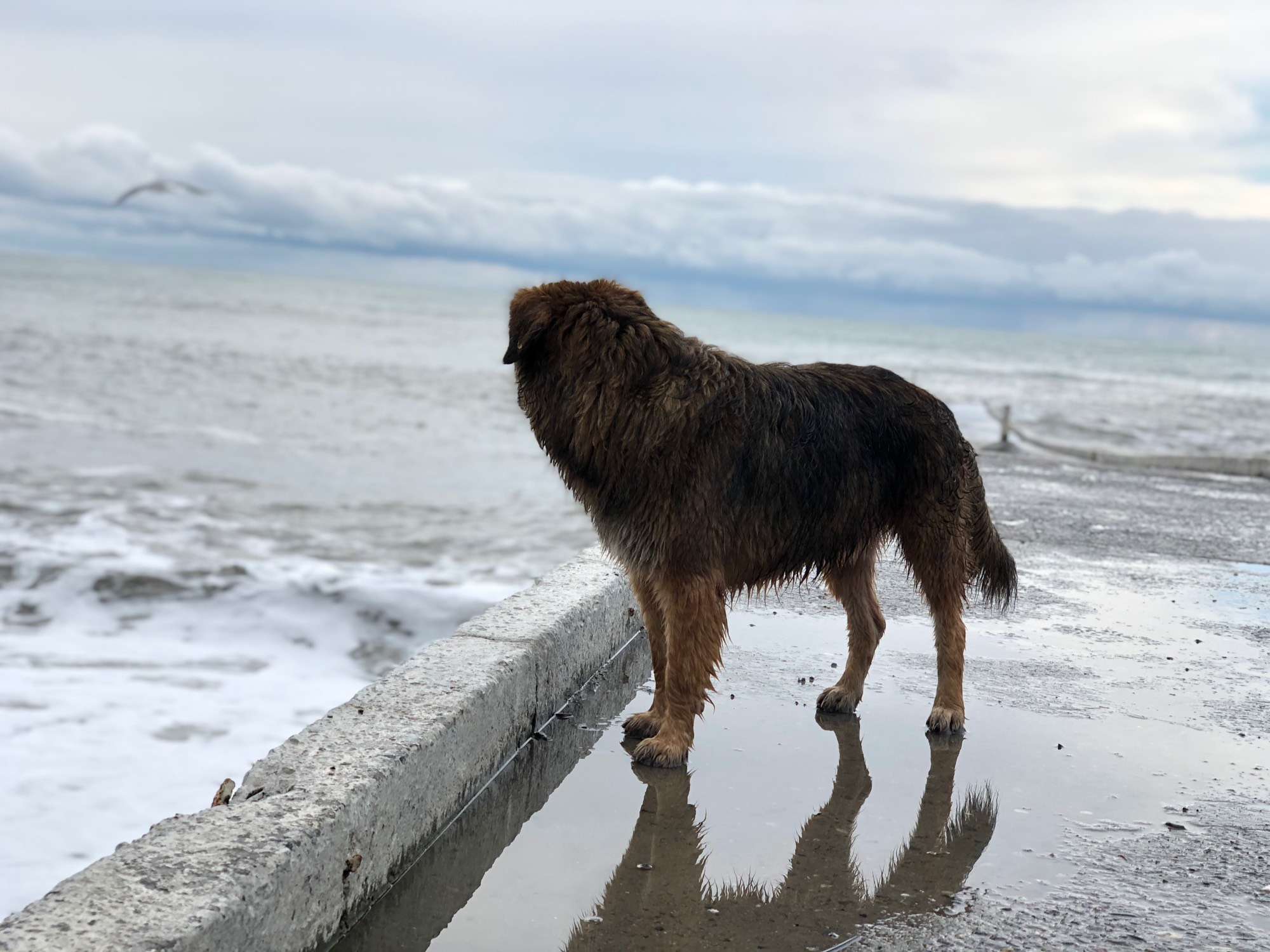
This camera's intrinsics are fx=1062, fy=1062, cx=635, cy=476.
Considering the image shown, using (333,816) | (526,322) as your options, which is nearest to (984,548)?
(526,322)

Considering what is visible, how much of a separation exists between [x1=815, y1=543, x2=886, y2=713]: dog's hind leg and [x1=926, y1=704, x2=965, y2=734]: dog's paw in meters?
0.32

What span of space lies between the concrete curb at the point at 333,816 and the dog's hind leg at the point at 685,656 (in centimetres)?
51

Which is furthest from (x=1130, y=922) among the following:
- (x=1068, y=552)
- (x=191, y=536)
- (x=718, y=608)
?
(x=191, y=536)

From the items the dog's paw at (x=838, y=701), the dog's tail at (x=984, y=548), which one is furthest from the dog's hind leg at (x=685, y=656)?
the dog's tail at (x=984, y=548)

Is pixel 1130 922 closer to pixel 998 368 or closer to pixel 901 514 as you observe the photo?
pixel 901 514

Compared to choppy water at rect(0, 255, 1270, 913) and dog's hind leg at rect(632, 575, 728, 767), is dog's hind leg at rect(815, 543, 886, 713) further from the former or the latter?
choppy water at rect(0, 255, 1270, 913)

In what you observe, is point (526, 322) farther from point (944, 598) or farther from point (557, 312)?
point (944, 598)

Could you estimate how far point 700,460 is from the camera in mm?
3562

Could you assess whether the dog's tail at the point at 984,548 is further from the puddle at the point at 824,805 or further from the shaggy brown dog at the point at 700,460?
the puddle at the point at 824,805

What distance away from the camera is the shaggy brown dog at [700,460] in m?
3.55

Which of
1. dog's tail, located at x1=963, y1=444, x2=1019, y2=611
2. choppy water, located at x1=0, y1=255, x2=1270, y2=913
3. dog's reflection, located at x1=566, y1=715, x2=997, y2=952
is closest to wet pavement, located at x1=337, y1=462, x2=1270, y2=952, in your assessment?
dog's reflection, located at x1=566, y1=715, x2=997, y2=952

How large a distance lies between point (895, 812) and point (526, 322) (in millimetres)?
1981

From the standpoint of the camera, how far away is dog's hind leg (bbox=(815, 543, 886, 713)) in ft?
13.8

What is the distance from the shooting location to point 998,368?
67.7 m
